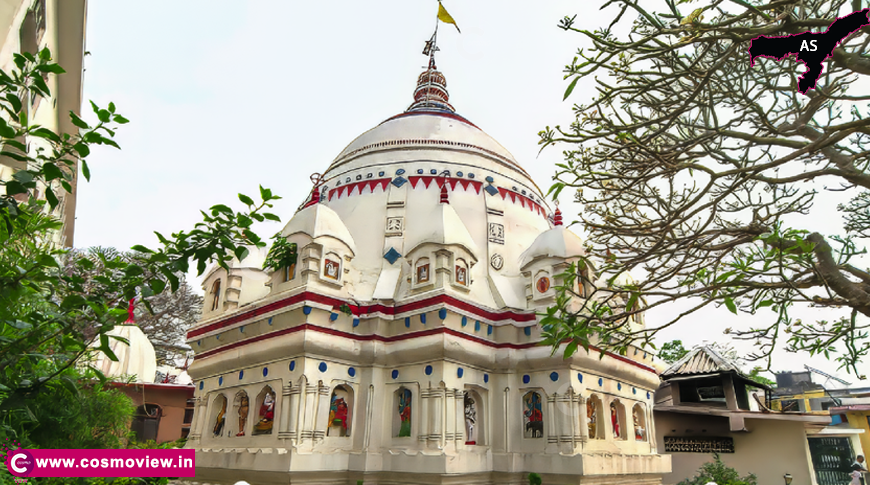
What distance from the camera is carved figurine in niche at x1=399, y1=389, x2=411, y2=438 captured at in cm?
1112

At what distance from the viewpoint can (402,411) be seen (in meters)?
11.4

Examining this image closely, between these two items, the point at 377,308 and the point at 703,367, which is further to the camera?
the point at 703,367

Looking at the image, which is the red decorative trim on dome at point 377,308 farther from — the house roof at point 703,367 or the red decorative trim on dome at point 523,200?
the house roof at point 703,367

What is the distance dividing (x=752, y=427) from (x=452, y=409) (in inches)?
412

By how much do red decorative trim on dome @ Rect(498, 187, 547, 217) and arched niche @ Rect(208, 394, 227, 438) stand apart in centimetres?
935

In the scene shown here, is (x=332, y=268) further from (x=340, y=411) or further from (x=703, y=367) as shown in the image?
(x=703, y=367)

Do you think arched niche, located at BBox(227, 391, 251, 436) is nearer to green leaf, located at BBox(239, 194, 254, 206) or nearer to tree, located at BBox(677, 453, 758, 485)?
green leaf, located at BBox(239, 194, 254, 206)

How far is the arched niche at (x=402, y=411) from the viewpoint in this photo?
1115 centimetres

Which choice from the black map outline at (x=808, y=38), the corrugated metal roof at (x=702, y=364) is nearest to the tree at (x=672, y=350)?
the corrugated metal roof at (x=702, y=364)

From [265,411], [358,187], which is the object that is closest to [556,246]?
[358,187]

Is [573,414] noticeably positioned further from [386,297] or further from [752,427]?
[752,427]

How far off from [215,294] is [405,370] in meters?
5.95

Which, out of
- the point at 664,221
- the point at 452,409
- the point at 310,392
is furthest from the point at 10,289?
the point at 452,409

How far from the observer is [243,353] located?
1209 centimetres
